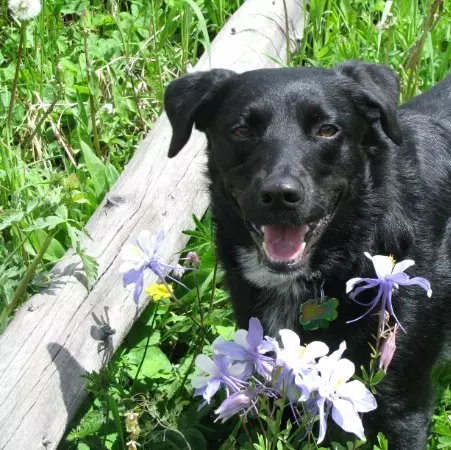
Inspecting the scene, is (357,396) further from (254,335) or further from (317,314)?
(317,314)

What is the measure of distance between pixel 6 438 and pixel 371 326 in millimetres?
1236

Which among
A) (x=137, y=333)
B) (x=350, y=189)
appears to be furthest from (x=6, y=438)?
(x=350, y=189)

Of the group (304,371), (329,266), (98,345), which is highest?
(304,371)

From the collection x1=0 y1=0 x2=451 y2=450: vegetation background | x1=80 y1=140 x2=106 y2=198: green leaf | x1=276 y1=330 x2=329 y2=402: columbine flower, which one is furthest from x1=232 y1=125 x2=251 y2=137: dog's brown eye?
x1=80 y1=140 x2=106 y2=198: green leaf

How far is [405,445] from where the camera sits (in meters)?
3.20

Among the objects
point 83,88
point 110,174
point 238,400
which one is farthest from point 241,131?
point 83,88

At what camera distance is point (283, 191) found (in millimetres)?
2773

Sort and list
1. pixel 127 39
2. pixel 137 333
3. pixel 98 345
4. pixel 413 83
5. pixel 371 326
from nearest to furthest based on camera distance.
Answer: pixel 371 326
pixel 98 345
pixel 137 333
pixel 413 83
pixel 127 39

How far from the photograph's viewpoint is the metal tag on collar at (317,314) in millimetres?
2984

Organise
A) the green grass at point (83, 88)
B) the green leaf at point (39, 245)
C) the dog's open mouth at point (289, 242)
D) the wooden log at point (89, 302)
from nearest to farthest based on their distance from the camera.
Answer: the dog's open mouth at point (289, 242), the wooden log at point (89, 302), the green leaf at point (39, 245), the green grass at point (83, 88)

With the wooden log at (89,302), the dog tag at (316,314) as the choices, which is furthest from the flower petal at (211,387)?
the wooden log at (89,302)

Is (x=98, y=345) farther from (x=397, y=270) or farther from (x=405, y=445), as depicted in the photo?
(x=397, y=270)

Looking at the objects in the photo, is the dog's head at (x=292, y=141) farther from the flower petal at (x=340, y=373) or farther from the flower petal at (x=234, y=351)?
the flower petal at (x=340, y=373)

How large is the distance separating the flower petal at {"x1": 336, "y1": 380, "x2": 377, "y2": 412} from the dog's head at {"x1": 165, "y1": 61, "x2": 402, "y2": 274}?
2.84 feet
